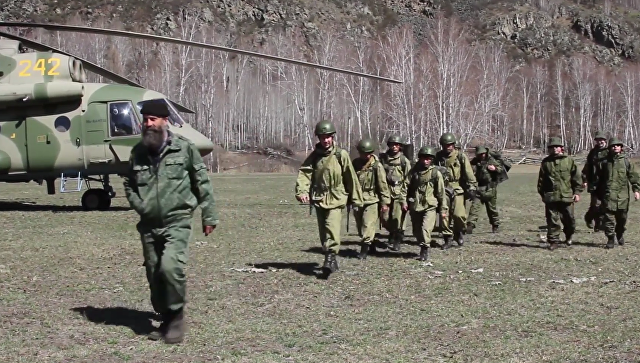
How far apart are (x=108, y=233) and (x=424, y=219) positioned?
5.53m

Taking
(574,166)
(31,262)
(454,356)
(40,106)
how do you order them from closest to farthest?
(454,356) < (31,262) < (574,166) < (40,106)

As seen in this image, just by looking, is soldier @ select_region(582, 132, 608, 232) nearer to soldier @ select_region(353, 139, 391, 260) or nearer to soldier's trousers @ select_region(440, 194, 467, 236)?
soldier's trousers @ select_region(440, 194, 467, 236)

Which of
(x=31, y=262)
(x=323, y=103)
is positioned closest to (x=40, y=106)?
(x=31, y=262)

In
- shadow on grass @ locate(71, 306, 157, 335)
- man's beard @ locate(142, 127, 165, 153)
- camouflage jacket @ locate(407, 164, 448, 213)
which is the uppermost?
man's beard @ locate(142, 127, 165, 153)

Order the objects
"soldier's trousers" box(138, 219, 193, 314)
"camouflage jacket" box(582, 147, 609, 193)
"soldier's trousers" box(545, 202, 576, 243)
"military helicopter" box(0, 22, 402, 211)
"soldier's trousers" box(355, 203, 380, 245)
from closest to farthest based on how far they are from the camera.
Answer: "soldier's trousers" box(138, 219, 193, 314) < "soldier's trousers" box(355, 203, 380, 245) < "soldier's trousers" box(545, 202, 576, 243) < "camouflage jacket" box(582, 147, 609, 193) < "military helicopter" box(0, 22, 402, 211)

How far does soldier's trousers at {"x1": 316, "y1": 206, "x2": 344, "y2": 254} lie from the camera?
8.74 metres

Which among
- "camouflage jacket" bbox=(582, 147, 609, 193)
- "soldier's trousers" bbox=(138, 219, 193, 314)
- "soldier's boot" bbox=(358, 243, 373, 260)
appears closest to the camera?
"soldier's trousers" bbox=(138, 219, 193, 314)

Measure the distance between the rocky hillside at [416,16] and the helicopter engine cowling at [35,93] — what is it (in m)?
83.5

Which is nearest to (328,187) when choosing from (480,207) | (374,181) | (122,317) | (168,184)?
(374,181)

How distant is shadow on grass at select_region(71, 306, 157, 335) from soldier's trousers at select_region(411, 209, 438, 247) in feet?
14.3

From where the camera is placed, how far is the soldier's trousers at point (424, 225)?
33.4 feet

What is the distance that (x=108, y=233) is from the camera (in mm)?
12930

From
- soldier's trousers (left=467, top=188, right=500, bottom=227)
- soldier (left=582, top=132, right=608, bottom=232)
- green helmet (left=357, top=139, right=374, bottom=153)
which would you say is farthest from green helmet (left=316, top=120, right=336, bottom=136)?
soldier's trousers (left=467, top=188, right=500, bottom=227)

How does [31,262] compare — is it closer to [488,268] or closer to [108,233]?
[108,233]
